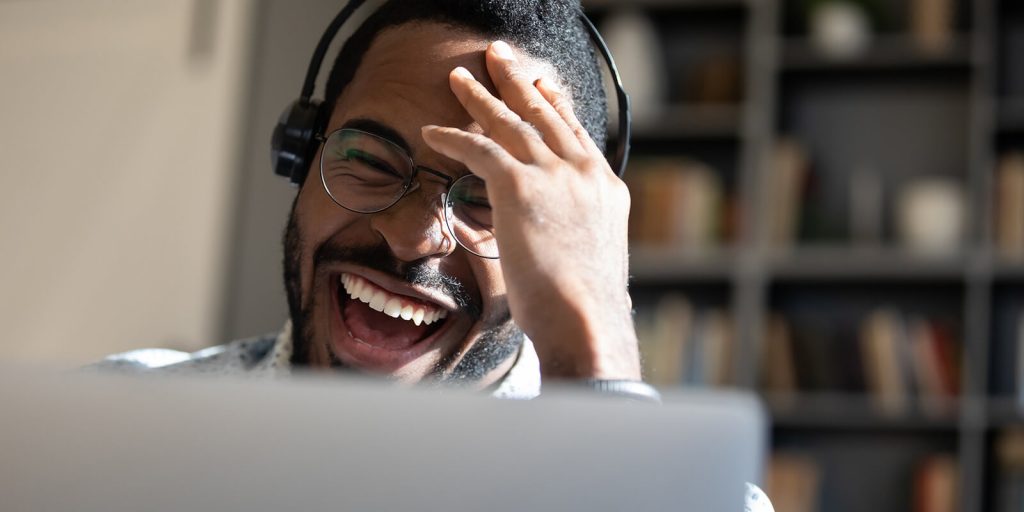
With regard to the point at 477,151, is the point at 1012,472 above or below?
below

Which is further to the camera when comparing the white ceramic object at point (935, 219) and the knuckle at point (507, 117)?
the white ceramic object at point (935, 219)

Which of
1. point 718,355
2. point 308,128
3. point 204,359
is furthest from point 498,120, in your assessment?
point 718,355

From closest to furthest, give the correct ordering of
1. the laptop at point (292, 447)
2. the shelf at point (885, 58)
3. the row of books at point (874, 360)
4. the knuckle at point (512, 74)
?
1. the laptop at point (292, 447)
2. the knuckle at point (512, 74)
3. the row of books at point (874, 360)
4. the shelf at point (885, 58)

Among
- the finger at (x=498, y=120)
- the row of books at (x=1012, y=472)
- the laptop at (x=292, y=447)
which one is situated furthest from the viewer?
the row of books at (x=1012, y=472)

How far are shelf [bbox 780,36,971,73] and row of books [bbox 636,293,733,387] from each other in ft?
2.31

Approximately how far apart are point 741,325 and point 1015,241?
0.68 m

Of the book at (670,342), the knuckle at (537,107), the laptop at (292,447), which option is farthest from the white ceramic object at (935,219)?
the laptop at (292,447)

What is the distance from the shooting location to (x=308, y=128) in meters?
0.97

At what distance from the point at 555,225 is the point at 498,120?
123 millimetres

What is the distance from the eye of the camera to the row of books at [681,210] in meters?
3.04

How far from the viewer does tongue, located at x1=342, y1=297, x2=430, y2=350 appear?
37.4 inches

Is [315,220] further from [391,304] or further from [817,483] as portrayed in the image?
[817,483]

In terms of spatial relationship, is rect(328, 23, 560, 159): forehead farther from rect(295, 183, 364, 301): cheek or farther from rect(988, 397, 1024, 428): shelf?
rect(988, 397, 1024, 428): shelf

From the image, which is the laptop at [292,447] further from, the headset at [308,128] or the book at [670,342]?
the book at [670,342]
